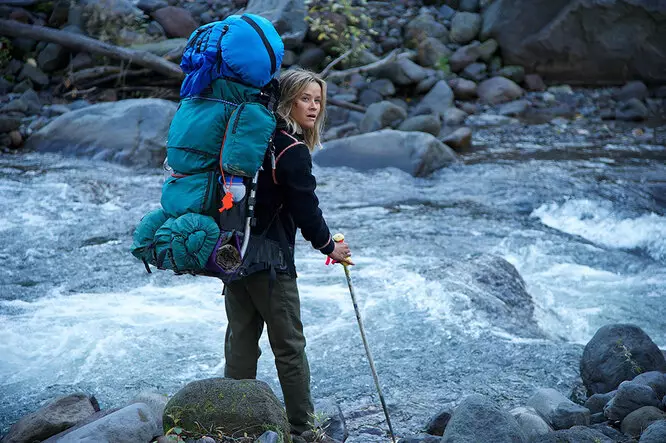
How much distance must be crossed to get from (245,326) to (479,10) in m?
17.1

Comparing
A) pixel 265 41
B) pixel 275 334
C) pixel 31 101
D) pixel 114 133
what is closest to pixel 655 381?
pixel 275 334

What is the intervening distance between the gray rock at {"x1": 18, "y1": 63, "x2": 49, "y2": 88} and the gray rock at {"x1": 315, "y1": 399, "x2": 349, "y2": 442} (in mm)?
12118

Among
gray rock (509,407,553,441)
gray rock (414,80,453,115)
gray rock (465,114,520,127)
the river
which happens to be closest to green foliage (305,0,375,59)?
gray rock (414,80,453,115)

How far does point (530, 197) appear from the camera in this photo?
10211 millimetres

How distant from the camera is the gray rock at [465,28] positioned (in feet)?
61.0

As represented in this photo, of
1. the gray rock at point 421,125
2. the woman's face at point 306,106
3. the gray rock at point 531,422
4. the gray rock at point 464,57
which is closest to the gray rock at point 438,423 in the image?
the gray rock at point 531,422

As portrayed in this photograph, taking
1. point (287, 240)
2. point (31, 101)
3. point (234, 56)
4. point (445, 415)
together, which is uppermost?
point (234, 56)

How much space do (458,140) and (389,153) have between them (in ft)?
6.67

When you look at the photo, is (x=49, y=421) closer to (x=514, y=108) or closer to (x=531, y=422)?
(x=531, y=422)

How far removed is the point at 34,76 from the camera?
14766 mm

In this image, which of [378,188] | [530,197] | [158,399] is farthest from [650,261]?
[158,399]

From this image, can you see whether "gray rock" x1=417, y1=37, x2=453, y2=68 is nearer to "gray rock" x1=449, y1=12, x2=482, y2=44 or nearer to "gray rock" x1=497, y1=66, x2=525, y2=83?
"gray rock" x1=449, y1=12, x2=482, y2=44

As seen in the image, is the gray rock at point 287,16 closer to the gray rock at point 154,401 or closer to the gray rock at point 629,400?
the gray rock at point 154,401

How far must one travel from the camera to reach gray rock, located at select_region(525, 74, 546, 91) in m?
17.8
